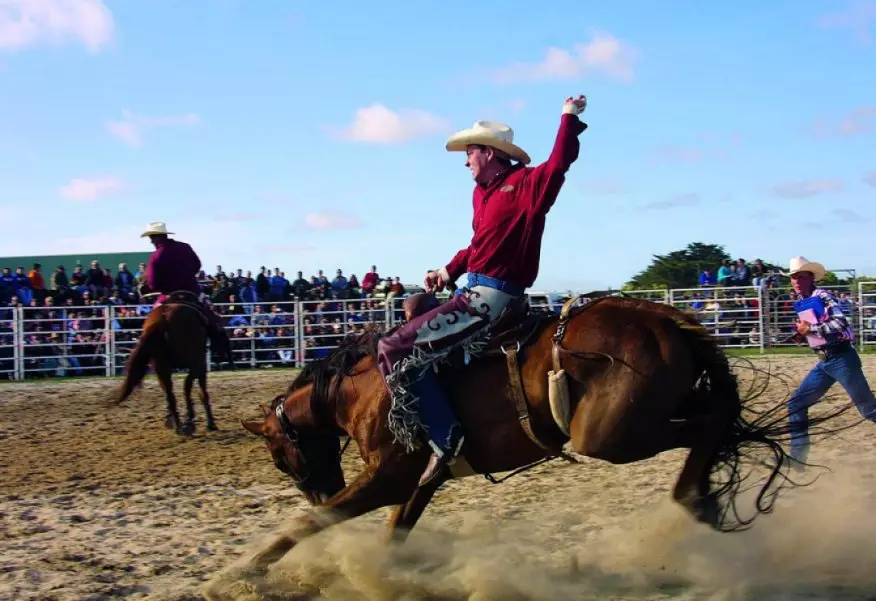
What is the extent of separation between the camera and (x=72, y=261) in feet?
81.8

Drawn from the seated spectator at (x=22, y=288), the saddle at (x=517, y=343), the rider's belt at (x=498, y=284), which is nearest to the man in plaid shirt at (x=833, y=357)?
the saddle at (x=517, y=343)

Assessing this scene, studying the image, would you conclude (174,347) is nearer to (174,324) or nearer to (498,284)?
(174,324)

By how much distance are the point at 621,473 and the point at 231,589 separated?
12.0ft

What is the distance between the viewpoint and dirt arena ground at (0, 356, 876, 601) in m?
4.29

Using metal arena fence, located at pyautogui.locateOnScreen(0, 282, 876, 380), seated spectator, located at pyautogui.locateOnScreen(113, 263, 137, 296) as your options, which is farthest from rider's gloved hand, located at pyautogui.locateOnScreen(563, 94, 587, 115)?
seated spectator, located at pyautogui.locateOnScreen(113, 263, 137, 296)

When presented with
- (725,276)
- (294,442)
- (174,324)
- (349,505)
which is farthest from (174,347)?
(725,276)

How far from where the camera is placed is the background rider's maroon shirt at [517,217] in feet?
13.8

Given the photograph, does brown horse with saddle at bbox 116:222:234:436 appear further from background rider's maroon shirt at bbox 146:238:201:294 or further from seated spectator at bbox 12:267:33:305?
seated spectator at bbox 12:267:33:305

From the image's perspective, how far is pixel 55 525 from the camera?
19.1 feet

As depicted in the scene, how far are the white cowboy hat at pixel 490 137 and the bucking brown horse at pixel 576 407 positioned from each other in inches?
31.8

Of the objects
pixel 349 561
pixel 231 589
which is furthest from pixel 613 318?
pixel 231 589

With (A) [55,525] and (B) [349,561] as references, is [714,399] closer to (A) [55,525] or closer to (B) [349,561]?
(B) [349,561]

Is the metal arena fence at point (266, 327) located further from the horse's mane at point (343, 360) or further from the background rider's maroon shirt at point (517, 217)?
the background rider's maroon shirt at point (517, 217)

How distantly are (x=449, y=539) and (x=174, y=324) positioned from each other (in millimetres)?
5636
